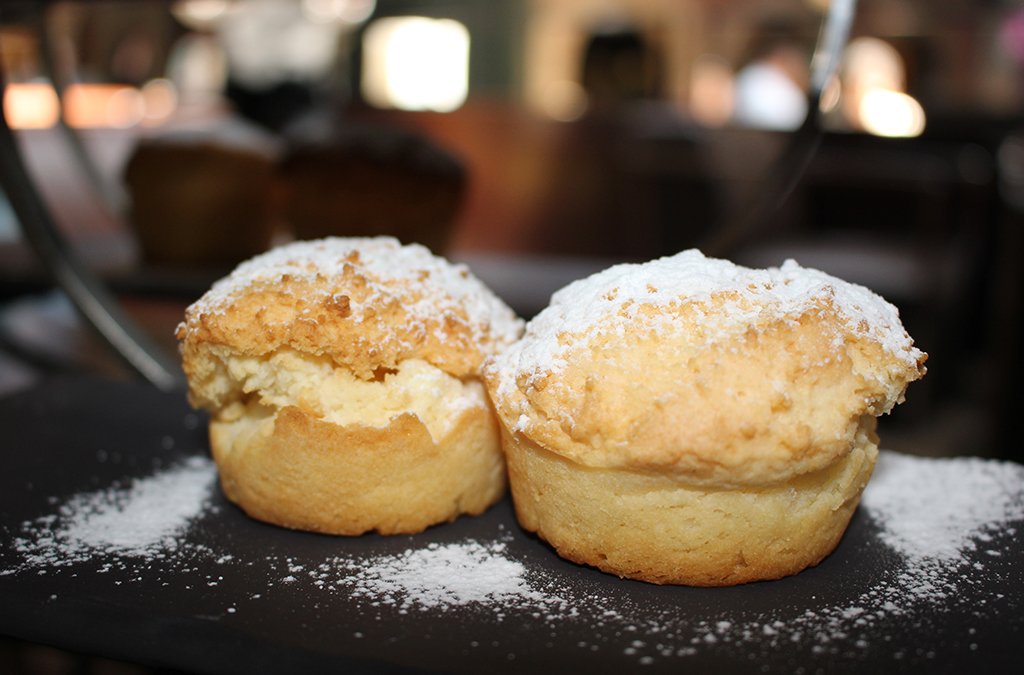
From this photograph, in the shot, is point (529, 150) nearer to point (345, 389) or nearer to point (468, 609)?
point (345, 389)

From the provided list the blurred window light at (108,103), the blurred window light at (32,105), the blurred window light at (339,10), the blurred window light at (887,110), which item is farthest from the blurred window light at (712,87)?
the blurred window light at (32,105)

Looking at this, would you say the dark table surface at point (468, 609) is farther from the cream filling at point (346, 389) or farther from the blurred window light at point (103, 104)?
the blurred window light at point (103, 104)

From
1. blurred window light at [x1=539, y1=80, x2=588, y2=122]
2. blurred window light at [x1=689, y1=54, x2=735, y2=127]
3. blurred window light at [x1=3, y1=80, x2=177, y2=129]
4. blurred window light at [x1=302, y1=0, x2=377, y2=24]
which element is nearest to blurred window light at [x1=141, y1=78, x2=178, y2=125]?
blurred window light at [x1=3, y1=80, x2=177, y2=129]

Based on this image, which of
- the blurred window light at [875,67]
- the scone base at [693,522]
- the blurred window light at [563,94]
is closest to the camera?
the scone base at [693,522]

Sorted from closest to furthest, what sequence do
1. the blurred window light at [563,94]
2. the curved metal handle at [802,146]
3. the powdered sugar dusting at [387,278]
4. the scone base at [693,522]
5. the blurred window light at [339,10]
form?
the scone base at [693,522], the powdered sugar dusting at [387,278], the curved metal handle at [802,146], the blurred window light at [339,10], the blurred window light at [563,94]

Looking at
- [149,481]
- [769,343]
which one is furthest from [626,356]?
[149,481]

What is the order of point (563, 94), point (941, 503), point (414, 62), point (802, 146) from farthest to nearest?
point (563, 94) → point (414, 62) → point (802, 146) → point (941, 503)

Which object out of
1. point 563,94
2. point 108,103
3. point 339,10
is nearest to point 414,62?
point 339,10

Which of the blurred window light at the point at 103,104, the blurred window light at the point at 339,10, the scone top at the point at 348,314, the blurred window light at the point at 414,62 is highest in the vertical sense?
the blurred window light at the point at 339,10
